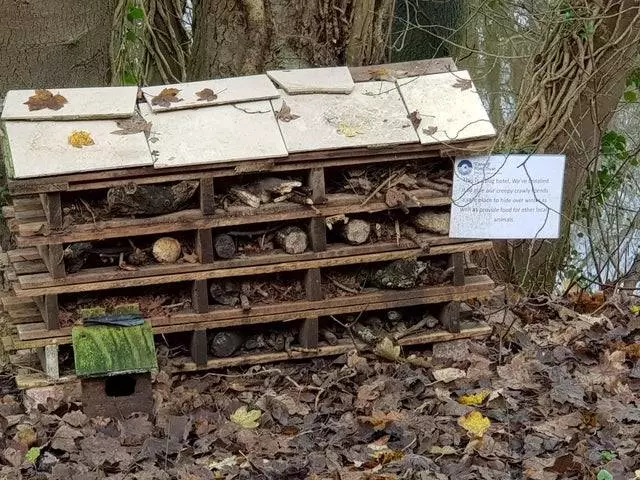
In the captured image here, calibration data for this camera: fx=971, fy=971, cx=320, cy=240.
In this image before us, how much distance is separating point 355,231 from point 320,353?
66 centimetres

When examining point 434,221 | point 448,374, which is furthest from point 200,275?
point 448,374

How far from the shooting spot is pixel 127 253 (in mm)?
4598

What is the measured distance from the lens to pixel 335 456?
403 cm

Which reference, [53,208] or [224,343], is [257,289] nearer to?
[224,343]

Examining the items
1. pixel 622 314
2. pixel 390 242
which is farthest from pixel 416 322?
pixel 622 314

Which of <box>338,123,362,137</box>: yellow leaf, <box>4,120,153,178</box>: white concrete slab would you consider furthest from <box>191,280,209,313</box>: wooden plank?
<box>338,123,362,137</box>: yellow leaf

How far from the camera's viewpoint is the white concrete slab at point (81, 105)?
4.45 metres

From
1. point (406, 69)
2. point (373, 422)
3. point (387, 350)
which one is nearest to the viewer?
point (373, 422)

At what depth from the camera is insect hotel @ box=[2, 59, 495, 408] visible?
4.42m

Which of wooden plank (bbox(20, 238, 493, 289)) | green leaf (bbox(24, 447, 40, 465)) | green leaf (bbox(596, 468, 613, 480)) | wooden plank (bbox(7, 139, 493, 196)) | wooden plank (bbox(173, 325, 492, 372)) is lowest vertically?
green leaf (bbox(24, 447, 40, 465))

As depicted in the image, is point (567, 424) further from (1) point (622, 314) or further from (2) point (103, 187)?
(2) point (103, 187)

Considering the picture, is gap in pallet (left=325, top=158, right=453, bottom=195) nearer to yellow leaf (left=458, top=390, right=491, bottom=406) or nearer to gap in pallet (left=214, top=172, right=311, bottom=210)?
gap in pallet (left=214, top=172, right=311, bottom=210)

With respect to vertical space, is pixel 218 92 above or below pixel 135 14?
below

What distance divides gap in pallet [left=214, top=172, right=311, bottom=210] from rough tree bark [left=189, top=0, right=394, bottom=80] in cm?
110
